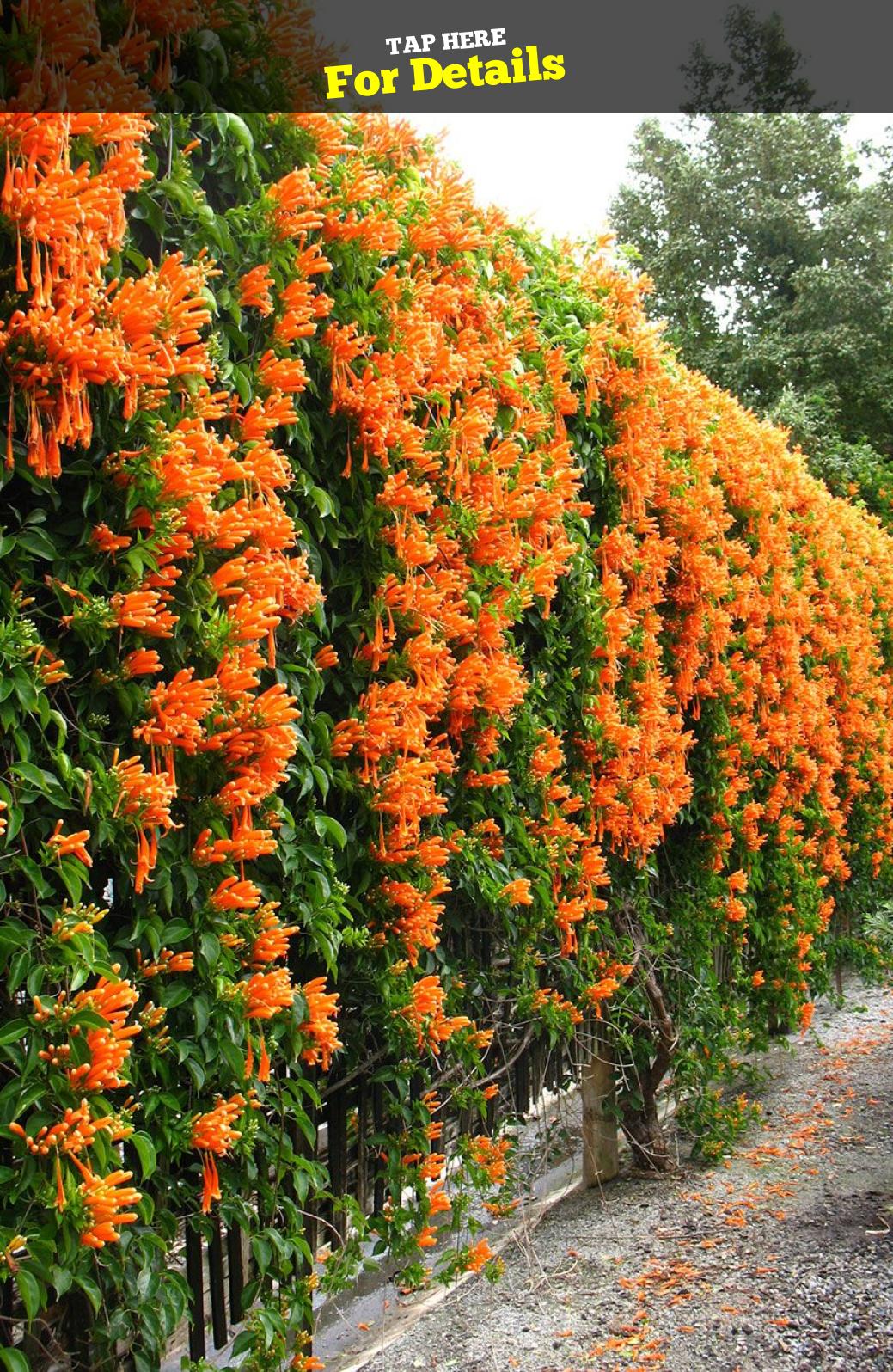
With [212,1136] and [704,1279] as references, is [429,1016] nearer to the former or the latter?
[212,1136]

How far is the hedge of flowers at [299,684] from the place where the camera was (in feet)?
5.99

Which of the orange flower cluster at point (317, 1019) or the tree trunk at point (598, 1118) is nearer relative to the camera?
the orange flower cluster at point (317, 1019)

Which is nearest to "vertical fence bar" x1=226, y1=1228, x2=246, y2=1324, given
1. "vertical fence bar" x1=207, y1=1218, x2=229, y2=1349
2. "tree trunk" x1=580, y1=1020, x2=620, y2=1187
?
"vertical fence bar" x1=207, y1=1218, x2=229, y2=1349

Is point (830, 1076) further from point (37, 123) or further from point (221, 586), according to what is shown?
point (37, 123)

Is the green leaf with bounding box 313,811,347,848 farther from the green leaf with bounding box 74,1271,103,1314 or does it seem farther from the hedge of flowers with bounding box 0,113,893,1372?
the green leaf with bounding box 74,1271,103,1314

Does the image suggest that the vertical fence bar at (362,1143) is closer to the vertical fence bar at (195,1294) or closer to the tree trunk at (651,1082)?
the vertical fence bar at (195,1294)

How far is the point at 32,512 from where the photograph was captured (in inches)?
72.8

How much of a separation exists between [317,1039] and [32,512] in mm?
1245

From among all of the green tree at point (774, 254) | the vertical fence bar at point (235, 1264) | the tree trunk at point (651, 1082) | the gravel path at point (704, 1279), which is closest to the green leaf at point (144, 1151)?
the vertical fence bar at point (235, 1264)

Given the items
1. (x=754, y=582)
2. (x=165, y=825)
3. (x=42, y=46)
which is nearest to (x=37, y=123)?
(x=42, y=46)

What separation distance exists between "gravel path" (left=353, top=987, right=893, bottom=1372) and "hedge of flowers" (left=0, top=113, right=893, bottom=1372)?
1.10 feet

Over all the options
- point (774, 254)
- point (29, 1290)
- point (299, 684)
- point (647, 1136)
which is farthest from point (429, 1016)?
point (774, 254)

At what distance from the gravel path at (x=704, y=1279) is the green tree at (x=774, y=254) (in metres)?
13.3

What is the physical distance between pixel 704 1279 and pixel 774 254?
727 inches
